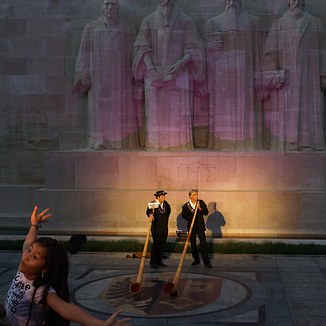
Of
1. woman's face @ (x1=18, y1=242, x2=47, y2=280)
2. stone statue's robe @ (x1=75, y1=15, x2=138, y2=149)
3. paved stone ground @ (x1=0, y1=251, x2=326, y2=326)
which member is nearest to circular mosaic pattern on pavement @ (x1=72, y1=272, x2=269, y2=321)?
paved stone ground @ (x1=0, y1=251, x2=326, y2=326)

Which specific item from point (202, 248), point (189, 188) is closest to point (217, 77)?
point (189, 188)

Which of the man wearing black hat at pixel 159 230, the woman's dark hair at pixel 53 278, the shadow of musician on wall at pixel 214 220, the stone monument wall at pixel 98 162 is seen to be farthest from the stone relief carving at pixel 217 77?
the woman's dark hair at pixel 53 278

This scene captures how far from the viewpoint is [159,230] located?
11.8 meters

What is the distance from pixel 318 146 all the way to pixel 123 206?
5482mm

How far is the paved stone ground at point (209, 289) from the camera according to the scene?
809 centimetres

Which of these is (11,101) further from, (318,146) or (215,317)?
(215,317)

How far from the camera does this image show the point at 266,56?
15523 mm

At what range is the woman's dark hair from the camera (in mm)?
4348

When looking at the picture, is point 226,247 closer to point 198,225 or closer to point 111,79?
point 198,225

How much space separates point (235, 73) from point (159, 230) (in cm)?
572

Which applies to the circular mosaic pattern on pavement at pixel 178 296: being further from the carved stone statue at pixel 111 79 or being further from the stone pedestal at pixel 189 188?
the carved stone statue at pixel 111 79

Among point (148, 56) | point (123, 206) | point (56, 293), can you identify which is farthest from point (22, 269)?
point (148, 56)

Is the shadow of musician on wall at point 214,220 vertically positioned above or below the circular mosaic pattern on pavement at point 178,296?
above

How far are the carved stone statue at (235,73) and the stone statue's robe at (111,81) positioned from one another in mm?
2341
